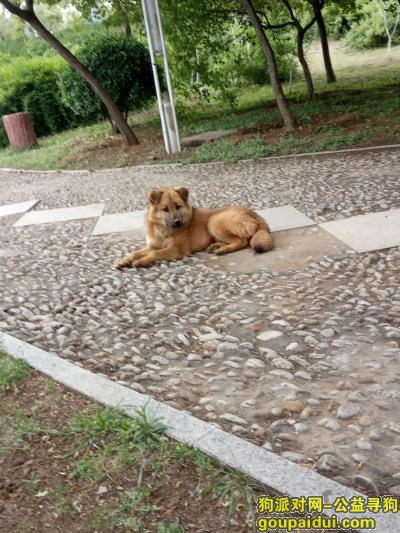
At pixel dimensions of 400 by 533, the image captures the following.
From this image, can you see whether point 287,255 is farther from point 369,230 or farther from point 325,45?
point 325,45

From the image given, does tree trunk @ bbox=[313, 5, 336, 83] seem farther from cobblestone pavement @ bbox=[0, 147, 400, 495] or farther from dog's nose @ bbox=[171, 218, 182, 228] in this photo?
dog's nose @ bbox=[171, 218, 182, 228]

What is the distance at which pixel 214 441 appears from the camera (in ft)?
8.25

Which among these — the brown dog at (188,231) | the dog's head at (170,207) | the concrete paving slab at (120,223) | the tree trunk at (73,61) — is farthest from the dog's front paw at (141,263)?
the tree trunk at (73,61)

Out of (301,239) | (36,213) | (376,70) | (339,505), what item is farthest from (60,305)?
(376,70)

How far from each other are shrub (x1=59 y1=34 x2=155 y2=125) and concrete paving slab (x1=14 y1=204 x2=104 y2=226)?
7.21 m

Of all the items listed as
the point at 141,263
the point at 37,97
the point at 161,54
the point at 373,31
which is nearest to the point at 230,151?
the point at 161,54

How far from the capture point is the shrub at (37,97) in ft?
61.9

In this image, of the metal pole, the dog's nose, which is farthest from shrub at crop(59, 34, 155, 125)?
the dog's nose

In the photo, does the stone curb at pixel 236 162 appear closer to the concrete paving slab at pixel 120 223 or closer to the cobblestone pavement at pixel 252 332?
the cobblestone pavement at pixel 252 332

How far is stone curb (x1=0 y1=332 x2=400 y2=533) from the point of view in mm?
2174

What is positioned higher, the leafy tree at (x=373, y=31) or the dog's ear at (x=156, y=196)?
the leafy tree at (x=373, y=31)

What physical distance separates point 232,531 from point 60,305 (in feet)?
9.67

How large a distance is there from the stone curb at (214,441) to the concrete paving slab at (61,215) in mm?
4626

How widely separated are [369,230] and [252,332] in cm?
248
